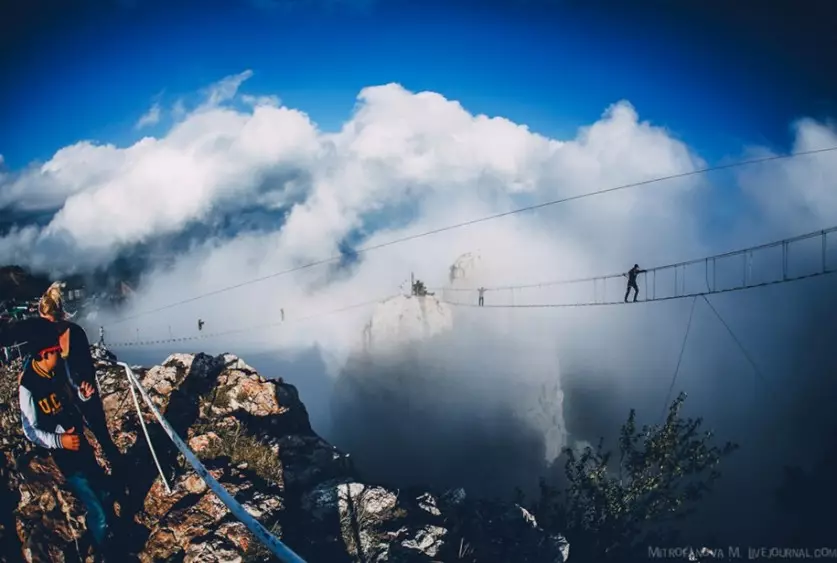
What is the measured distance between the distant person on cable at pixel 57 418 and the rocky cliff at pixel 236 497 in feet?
8.10

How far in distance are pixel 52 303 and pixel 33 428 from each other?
3030mm

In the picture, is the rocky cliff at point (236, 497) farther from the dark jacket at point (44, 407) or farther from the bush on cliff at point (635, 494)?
the bush on cliff at point (635, 494)

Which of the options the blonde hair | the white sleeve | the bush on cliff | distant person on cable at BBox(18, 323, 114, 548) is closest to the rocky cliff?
distant person on cable at BBox(18, 323, 114, 548)

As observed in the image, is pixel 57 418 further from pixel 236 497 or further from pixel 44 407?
pixel 236 497

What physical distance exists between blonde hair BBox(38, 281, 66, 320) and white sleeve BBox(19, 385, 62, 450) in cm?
182

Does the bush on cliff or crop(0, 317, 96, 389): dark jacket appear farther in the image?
the bush on cliff

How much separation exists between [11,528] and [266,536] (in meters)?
11.1

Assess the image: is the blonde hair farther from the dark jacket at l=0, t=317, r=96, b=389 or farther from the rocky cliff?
the rocky cliff

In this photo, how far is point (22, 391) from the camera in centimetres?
1012

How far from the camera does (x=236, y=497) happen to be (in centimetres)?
1498

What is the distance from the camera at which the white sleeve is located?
9.97 meters

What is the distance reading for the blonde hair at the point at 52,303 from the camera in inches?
416

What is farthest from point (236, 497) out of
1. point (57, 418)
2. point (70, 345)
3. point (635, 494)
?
point (635, 494)

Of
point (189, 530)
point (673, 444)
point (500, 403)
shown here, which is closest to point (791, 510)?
point (673, 444)
